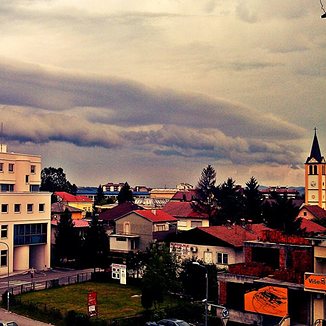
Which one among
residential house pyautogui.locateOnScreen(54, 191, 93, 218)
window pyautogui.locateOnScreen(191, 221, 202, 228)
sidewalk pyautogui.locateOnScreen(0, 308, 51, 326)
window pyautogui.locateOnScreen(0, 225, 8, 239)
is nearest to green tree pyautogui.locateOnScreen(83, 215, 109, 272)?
window pyautogui.locateOnScreen(0, 225, 8, 239)

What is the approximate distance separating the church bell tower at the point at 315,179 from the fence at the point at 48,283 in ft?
293

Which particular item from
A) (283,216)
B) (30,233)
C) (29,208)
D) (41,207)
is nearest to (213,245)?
(283,216)

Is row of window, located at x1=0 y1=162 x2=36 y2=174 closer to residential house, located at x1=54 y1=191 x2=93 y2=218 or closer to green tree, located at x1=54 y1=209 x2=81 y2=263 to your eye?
green tree, located at x1=54 y1=209 x2=81 y2=263

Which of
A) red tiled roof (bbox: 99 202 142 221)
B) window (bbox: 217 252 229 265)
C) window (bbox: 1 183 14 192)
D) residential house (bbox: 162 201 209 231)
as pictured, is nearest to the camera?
window (bbox: 217 252 229 265)

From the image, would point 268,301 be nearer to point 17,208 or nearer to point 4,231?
point 4,231

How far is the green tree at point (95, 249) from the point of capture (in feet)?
221

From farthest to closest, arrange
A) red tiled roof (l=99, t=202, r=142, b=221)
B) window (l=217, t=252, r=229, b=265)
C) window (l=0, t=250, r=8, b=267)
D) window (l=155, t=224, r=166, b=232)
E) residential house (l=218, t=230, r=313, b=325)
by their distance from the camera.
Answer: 1. red tiled roof (l=99, t=202, r=142, b=221)
2. window (l=155, t=224, r=166, b=232)
3. window (l=0, t=250, r=8, b=267)
4. window (l=217, t=252, r=229, b=265)
5. residential house (l=218, t=230, r=313, b=325)

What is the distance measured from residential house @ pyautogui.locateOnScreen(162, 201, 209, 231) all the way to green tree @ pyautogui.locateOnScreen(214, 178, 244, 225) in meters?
3.75

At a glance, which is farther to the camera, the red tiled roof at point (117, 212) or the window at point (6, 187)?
the red tiled roof at point (117, 212)

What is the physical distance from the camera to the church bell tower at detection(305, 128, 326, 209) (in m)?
142

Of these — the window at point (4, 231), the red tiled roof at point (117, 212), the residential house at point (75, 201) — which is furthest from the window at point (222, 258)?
the residential house at point (75, 201)

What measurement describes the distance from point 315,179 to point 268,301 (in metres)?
105

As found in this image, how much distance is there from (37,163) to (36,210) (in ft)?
31.1

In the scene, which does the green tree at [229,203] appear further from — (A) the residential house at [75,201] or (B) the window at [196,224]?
(A) the residential house at [75,201]
